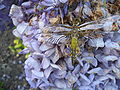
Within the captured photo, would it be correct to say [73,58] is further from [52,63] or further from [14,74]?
[14,74]

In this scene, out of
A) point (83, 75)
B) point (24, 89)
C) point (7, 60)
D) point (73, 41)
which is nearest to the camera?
point (73, 41)

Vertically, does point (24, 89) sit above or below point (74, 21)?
below

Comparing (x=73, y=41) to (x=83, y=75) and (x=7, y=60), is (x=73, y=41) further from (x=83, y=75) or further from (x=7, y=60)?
(x=7, y=60)

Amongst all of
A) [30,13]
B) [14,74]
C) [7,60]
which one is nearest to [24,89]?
[14,74]

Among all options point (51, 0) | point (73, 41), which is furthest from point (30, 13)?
point (73, 41)

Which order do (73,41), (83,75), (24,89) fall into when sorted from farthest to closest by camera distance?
1. (24,89)
2. (83,75)
3. (73,41)

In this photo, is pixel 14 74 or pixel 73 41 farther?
pixel 14 74

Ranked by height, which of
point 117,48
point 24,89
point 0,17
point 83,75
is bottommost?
point 24,89
